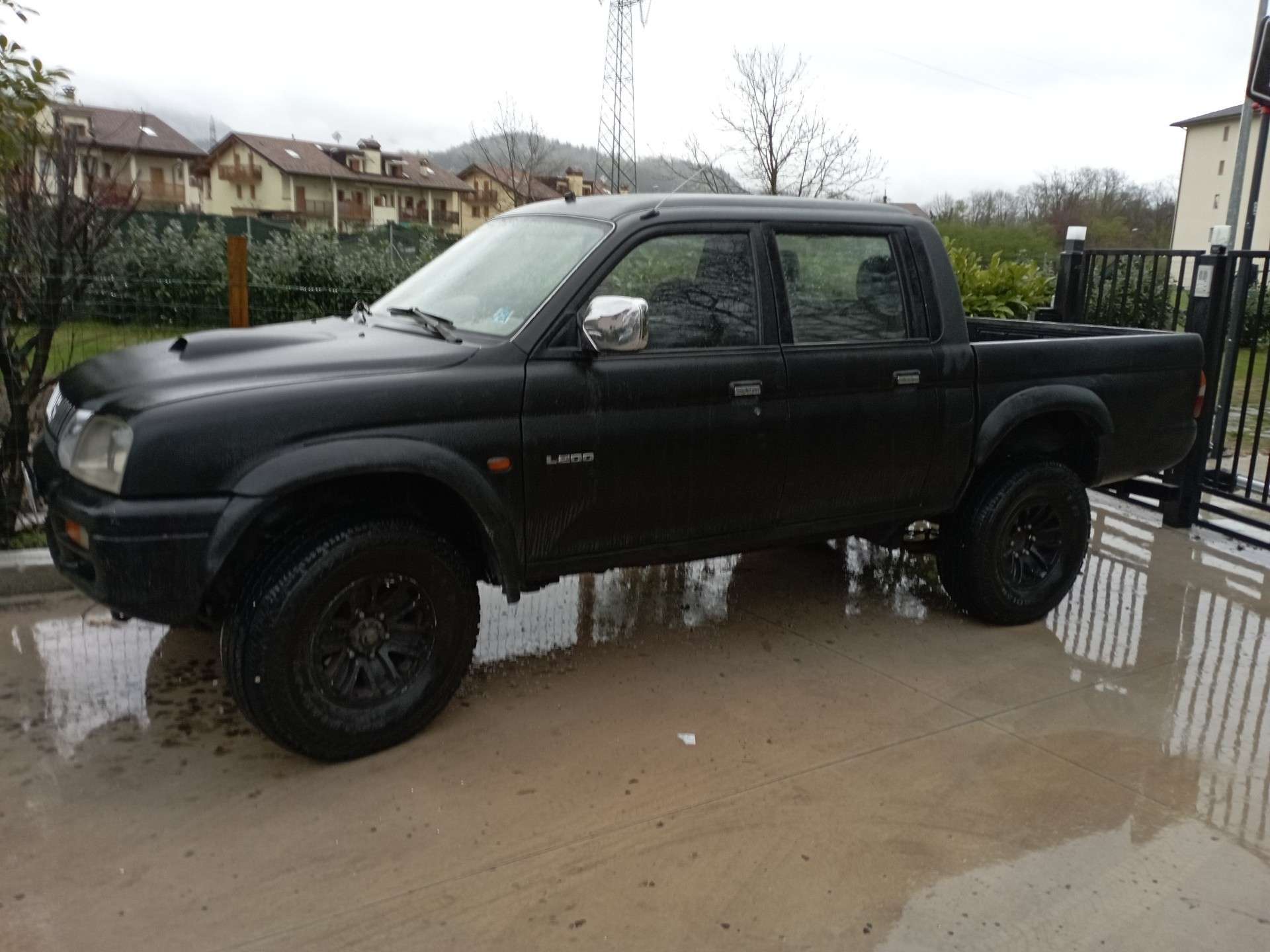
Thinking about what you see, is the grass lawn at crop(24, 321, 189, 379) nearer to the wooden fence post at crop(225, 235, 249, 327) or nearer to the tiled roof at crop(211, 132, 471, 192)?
the wooden fence post at crop(225, 235, 249, 327)

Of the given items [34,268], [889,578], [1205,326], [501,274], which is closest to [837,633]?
[889,578]

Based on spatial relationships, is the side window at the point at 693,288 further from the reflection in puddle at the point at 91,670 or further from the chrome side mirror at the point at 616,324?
the reflection in puddle at the point at 91,670

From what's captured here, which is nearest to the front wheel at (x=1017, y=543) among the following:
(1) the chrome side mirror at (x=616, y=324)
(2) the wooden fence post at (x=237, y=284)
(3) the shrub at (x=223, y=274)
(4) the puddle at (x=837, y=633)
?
(4) the puddle at (x=837, y=633)

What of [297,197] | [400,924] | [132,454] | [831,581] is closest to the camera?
[400,924]

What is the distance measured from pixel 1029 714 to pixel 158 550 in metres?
3.42

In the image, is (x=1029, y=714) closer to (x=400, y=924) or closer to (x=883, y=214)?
(x=883, y=214)

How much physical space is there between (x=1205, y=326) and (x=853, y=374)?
154 inches

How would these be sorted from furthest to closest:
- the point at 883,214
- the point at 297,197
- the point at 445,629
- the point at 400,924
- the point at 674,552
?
the point at 297,197 → the point at 883,214 → the point at 674,552 → the point at 445,629 → the point at 400,924

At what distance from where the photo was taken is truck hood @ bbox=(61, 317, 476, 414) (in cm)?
337

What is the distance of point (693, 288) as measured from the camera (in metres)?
4.25

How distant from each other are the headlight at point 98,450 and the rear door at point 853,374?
100 inches

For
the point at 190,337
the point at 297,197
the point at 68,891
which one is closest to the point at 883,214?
the point at 190,337

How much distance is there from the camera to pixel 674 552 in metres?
4.27

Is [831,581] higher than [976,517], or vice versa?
[976,517]
